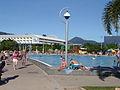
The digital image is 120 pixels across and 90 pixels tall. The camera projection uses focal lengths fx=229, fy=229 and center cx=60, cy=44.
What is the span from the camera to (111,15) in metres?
10.1

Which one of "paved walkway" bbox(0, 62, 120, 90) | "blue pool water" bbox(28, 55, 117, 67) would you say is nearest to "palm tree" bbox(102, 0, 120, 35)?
"paved walkway" bbox(0, 62, 120, 90)

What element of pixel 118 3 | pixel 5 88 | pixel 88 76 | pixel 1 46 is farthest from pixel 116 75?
pixel 1 46

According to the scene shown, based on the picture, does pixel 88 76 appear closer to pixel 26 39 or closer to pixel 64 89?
pixel 64 89

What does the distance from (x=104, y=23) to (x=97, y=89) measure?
3.65m

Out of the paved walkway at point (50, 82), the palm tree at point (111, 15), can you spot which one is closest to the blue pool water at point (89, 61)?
the paved walkway at point (50, 82)

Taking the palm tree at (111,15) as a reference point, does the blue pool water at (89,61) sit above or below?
below

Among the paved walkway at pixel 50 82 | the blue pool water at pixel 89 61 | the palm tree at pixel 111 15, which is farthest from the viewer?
the blue pool water at pixel 89 61

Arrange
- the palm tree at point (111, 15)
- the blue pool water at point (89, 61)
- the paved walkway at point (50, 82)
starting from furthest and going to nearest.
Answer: the blue pool water at point (89, 61), the palm tree at point (111, 15), the paved walkway at point (50, 82)

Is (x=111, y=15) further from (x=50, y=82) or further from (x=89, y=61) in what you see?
(x=89, y=61)

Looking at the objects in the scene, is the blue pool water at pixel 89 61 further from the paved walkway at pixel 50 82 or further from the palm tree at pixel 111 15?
the palm tree at pixel 111 15

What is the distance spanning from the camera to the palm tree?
9.94 meters

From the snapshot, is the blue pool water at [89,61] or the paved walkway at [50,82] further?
the blue pool water at [89,61]

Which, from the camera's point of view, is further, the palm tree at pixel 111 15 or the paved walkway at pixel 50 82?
the palm tree at pixel 111 15

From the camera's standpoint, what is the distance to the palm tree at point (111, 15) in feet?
32.6
